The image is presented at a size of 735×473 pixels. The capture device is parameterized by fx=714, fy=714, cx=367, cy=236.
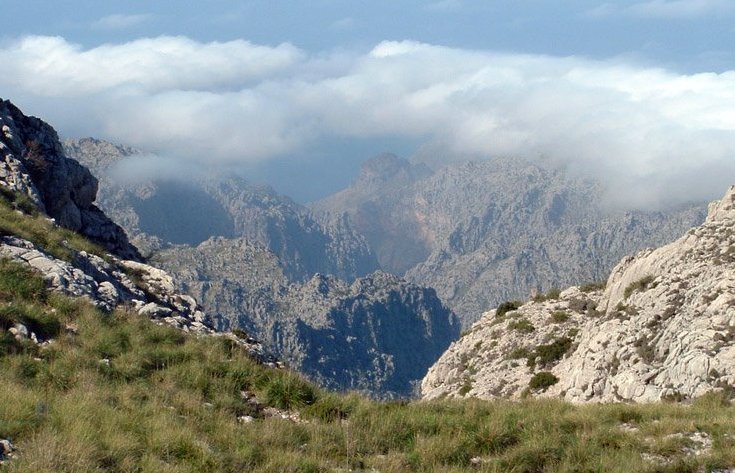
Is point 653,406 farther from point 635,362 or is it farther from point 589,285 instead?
point 589,285

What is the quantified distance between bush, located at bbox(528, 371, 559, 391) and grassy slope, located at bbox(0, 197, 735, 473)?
2146cm

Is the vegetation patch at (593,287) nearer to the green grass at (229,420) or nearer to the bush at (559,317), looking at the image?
the bush at (559,317)

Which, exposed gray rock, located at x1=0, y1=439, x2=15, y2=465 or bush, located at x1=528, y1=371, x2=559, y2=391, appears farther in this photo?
bush, located at x1=528, y1=371, x2=559, y2=391

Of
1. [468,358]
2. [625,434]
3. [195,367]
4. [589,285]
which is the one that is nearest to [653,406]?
[625,434]

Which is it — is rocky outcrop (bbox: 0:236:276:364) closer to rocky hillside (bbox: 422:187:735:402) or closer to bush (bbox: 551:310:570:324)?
rocky hillside (bbox: 422:187:735:402)

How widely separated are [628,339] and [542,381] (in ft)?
21.8

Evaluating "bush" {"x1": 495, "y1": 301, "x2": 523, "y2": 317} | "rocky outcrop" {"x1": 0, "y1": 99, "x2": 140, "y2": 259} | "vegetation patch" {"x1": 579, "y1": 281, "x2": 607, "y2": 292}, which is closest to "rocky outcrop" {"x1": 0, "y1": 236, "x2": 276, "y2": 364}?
"rocky outcrop" {"x1": 0, "y1": 99, "x2": 140, "y2": 259}

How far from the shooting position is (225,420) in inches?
542

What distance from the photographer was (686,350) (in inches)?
1175

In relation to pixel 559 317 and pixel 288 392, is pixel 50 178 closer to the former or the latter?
pixel 288 392

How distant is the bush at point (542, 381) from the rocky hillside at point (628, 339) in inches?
2.2

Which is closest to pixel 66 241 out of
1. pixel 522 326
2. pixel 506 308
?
pixel 522 326

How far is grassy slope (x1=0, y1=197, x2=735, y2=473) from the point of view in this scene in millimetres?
11781

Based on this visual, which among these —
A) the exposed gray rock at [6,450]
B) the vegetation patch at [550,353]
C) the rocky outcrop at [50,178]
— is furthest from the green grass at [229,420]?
the vegetation patch at [550,353]
